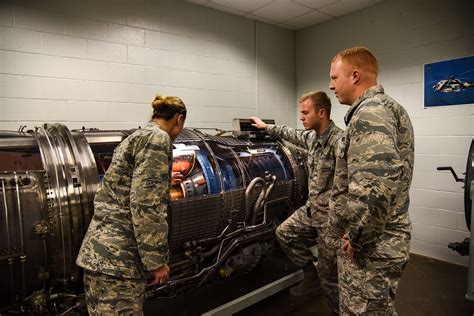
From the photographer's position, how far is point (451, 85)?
387 centimetres

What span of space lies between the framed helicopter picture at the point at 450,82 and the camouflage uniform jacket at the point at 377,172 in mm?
2642

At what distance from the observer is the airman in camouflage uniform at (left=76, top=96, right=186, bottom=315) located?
1.67 metres

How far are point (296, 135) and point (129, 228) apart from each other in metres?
2.01

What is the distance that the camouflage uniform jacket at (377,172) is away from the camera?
1598 millimetres

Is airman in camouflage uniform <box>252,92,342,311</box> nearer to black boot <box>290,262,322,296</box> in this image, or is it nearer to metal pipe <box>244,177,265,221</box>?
black boot <box>290,262,322,296</box>

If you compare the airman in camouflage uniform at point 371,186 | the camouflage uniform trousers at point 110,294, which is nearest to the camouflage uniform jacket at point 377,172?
the airman in camouflage uniform at point 371,186

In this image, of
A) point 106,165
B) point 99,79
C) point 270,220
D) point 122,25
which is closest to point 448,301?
point 270,220

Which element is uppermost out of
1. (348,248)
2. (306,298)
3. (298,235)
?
(348,248)

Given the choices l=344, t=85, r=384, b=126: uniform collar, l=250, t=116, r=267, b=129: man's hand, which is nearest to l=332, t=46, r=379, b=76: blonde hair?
l=344, t=85, r=384, b=126: uniform collar

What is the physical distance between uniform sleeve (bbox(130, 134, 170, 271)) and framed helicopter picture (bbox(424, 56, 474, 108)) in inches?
146

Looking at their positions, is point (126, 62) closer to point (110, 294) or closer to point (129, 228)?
point (129, 228)

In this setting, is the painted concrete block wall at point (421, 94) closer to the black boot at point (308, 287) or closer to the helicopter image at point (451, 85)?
the helicopter image at point (451, 85)

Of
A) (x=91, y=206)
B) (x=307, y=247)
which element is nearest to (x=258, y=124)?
(x=307, y=247)

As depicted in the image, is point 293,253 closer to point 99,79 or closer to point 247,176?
point 247,176
